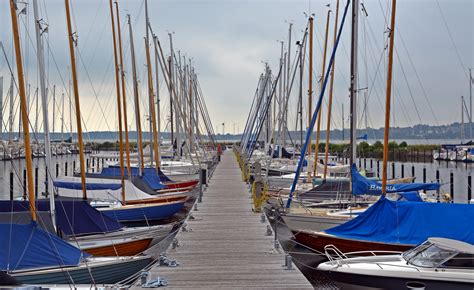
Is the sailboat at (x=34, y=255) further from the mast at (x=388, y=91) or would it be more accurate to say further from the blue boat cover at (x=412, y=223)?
the mast at (x=388, y=91)

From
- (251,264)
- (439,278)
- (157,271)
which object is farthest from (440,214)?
(157,271)

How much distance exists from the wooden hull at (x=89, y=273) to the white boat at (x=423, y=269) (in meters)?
5.10

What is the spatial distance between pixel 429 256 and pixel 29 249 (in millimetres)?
9351

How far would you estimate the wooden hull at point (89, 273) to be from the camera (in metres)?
11.6

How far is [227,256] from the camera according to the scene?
13.3 meters

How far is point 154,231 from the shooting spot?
17453 millimetres

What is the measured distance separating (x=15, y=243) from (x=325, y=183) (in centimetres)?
1477

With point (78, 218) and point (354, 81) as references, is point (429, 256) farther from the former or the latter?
point (78, 218)

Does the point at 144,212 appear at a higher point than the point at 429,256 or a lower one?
lower

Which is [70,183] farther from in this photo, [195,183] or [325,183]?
[325,183]

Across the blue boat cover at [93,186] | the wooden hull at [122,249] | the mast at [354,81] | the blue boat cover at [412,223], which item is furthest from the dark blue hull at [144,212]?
the blue boat cover at [412,223]

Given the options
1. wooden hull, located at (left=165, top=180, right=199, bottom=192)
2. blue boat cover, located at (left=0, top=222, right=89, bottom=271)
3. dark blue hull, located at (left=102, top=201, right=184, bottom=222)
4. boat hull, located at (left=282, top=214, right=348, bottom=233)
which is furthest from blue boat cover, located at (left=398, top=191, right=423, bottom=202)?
wooden hull, located at (left=165, top=180, right=199, bottom=192)

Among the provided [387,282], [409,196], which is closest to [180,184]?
[409,196]

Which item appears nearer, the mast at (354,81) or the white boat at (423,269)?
the white boat at (423,269)
